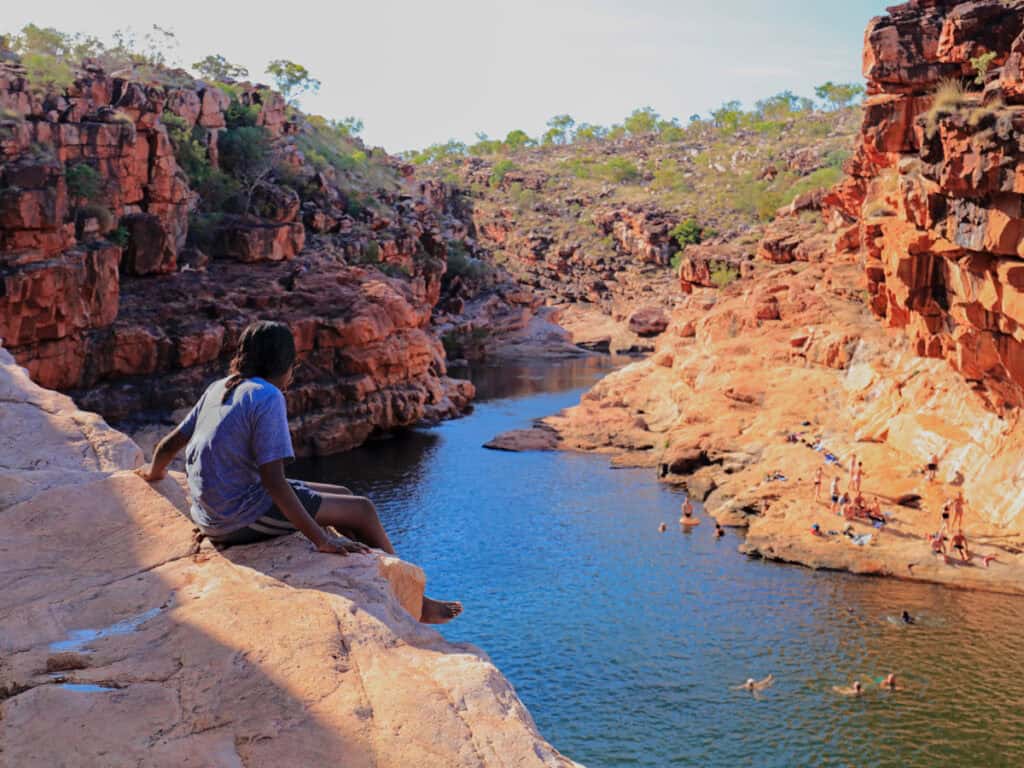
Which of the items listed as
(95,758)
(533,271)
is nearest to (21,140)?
(95,758)

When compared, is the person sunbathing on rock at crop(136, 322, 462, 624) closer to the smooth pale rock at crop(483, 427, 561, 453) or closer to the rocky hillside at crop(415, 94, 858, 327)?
the smooth pale rock at crop(483, 427, 561, 453)

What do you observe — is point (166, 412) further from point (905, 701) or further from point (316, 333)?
point (905, 701)

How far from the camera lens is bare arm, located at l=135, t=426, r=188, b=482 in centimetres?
596

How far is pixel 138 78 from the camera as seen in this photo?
5459cm

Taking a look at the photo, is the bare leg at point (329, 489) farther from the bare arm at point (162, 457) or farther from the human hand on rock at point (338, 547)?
the bare arm at point (162, 457)

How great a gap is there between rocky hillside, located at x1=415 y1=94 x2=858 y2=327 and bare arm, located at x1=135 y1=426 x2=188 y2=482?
2205 inches

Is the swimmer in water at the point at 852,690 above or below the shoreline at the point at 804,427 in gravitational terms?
below

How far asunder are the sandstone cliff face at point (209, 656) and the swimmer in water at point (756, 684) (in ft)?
52.2

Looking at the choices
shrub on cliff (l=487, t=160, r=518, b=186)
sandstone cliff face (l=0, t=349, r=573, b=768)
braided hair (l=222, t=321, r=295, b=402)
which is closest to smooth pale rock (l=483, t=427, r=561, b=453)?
braided hair (l=222, t=321, r=295, b=402)

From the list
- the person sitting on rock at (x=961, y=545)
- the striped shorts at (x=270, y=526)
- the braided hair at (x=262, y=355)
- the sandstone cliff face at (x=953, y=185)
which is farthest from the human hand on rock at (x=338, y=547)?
the person sitting on rock at (x=961, y=545)

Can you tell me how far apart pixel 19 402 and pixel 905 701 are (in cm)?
1772

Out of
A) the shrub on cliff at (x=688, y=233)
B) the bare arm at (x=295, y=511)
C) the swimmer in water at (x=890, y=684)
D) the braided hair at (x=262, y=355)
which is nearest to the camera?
the bare arm at (x=295, y=511)

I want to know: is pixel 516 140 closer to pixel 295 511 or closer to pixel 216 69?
pixel 216 69

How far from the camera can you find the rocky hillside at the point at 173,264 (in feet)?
123
